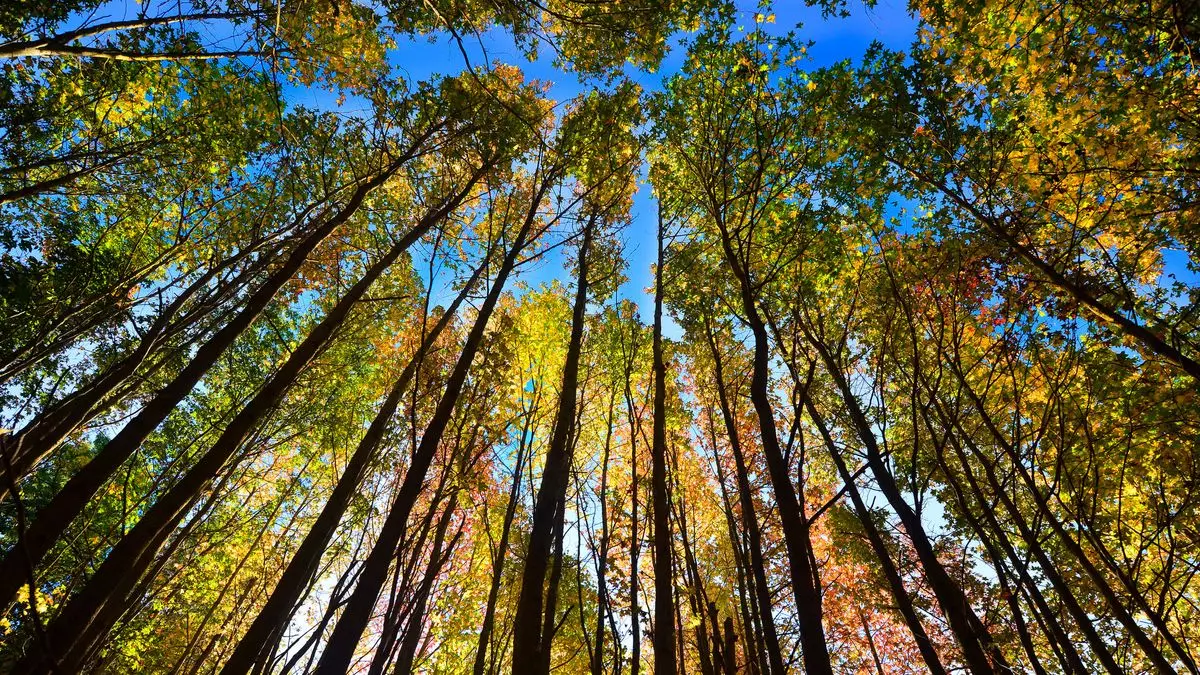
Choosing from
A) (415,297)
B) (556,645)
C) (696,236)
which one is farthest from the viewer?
(556,645)

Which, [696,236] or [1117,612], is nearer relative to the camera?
[1117,612]

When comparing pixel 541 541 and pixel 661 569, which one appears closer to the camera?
pixel 541 541

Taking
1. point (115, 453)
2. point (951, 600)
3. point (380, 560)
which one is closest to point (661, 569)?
point (951, 600)

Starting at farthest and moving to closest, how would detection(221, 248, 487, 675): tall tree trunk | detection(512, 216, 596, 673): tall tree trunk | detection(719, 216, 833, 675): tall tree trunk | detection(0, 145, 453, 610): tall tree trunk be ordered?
detection(221, 248, 487, 675): tall tree trunk < detection(512, 216, 596, 673): tall tree trunk < detection(0, 145, 453, 610): tall tree trunk < detection(719, 216, 833, 675): tall tree trunk

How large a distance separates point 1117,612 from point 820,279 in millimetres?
4073

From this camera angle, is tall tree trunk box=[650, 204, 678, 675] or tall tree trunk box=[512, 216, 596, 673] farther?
tall tree trunk box=[650, 204, 678, 675]

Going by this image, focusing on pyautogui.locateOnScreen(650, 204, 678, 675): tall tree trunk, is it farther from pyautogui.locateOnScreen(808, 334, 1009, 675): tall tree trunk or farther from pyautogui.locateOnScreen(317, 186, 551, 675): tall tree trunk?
pyautogui.locateOnScreen(317, 186, 551, 675): tall tree trunk

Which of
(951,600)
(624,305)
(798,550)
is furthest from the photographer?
(624,305)

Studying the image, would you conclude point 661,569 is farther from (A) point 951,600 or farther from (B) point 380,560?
(B) point 380,560

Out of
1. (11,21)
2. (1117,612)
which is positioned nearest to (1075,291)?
(1117,612)

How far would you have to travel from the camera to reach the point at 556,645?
1130 cm

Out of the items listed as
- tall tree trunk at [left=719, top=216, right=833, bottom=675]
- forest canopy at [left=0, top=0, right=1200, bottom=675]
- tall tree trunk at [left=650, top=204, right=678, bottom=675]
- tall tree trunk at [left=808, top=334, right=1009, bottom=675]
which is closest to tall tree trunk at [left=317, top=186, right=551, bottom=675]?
forest canopy at [left=0, top=0, right=1200, bottom=675]

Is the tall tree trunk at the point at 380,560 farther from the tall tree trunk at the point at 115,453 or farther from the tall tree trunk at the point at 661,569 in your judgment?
the tall tree trunk at the point at 661,569

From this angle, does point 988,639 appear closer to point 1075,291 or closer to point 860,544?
point 1075,291
